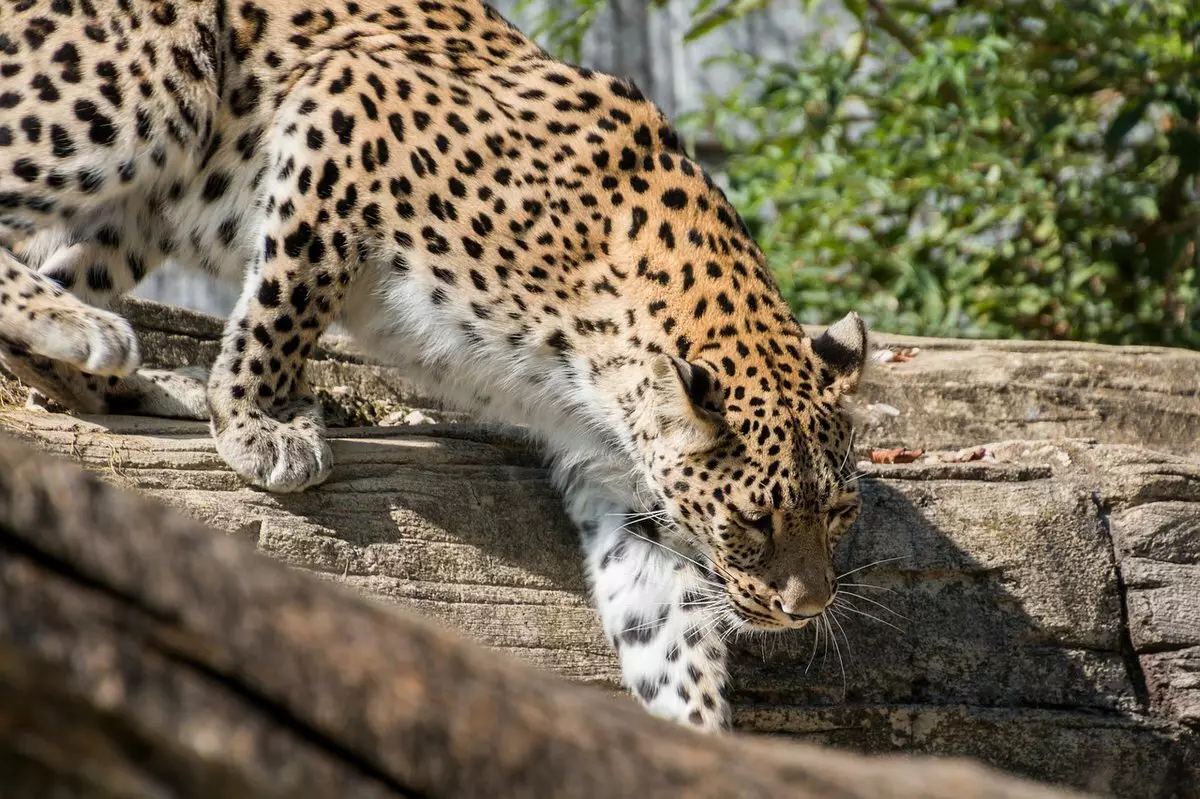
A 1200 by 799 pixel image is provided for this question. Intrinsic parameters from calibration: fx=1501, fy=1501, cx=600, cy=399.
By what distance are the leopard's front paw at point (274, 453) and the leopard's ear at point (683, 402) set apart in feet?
4.26

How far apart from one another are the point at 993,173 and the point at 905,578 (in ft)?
14.9

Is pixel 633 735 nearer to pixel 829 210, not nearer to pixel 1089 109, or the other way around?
pixel 829 210

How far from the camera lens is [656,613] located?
575 cm

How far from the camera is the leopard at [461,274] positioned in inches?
217

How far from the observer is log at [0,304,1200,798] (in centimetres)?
565

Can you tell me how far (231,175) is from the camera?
20.1 feet

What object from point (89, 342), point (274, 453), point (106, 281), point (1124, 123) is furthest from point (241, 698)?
point (1124, 123)

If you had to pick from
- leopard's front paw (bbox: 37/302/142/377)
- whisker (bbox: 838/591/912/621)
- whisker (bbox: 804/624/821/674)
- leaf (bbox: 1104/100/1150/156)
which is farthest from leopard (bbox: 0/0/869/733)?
leaf (bbox: 1104/100/1150/156)

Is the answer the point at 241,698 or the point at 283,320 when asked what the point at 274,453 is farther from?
the point at 241,698

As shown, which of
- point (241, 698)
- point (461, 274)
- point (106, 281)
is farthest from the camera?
point (106, 281)

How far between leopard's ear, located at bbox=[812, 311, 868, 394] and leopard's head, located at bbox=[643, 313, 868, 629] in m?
0.16

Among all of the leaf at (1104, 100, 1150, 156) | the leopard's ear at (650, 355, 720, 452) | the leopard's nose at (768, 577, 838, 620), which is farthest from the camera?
the leaf at (1104, 100, 1150, 156)

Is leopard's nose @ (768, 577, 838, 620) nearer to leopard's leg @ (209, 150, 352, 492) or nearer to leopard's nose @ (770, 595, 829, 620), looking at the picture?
leopard's nose @ (770, 595, 829, 620)

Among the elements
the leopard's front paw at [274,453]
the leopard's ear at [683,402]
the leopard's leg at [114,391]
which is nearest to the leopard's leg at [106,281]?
the leopard's leg at [114,391]
